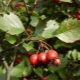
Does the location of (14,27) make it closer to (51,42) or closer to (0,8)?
(0,8)

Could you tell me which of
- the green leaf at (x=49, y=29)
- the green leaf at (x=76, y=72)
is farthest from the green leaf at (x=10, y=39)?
the green leaf at (x=76, y=72)

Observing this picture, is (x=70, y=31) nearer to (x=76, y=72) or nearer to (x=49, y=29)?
(x=49, y=29)

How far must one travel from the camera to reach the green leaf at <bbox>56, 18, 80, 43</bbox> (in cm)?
103

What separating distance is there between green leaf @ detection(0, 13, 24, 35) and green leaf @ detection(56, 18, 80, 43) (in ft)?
0.62

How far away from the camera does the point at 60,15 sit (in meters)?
Result: 2.09

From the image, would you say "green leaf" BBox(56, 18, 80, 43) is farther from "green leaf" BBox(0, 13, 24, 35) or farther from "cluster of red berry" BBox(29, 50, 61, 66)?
"green leaf" BBox(0, 13, 24, 35)

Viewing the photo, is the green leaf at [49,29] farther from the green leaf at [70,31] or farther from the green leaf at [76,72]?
the green leaf at [76,72]

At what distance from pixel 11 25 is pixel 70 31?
268 millimetres

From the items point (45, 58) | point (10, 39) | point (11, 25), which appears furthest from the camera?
point (10, 39)

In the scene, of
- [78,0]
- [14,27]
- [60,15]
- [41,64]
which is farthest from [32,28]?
[41,64]

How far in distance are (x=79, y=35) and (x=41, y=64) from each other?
191mm

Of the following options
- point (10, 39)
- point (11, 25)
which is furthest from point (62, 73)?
point (11, 25)

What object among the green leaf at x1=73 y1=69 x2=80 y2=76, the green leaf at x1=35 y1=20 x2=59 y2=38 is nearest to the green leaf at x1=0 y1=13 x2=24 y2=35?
the green leaf at x1=35 y1=20 x2=59 y2=38

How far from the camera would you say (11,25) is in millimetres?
1137
